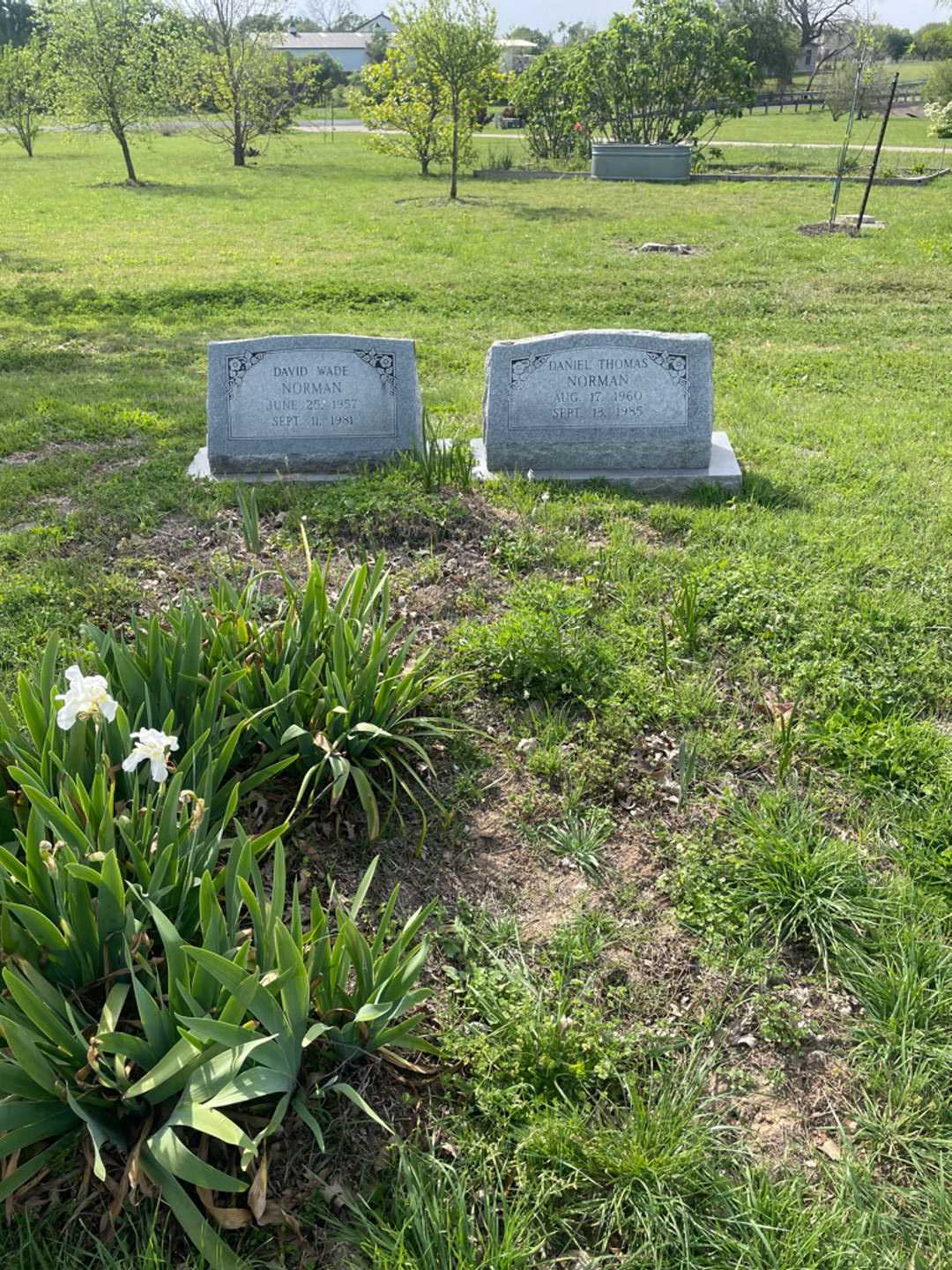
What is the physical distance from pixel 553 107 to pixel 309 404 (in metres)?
23.7

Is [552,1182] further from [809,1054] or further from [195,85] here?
[195,85]

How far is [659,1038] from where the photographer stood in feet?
7.98

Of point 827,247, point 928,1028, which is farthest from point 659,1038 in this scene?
point 827,247

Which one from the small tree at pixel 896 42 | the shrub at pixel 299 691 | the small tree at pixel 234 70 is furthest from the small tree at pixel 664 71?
the small tree at pixel 896 42

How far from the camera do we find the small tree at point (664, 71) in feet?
77.3

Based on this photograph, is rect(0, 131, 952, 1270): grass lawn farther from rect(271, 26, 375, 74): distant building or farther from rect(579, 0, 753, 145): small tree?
rect(271, 26, 375, 74): distant building

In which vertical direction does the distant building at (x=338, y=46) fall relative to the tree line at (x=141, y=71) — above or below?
above

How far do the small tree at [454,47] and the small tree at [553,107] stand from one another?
6.82m

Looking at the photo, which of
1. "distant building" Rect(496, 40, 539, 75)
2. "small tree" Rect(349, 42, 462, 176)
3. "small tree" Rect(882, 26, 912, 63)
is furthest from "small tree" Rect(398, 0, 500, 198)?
"small tree" Rect(882, 26, 912, 63)

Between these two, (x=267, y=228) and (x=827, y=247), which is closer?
(x=827, y=247)

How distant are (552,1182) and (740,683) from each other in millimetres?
2203

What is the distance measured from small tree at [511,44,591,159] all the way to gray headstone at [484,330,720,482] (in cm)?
2264

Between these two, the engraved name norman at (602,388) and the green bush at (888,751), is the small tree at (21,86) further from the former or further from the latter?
the green bush at (888,751)

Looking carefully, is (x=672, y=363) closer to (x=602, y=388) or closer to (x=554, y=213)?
(x=602, y=388)
